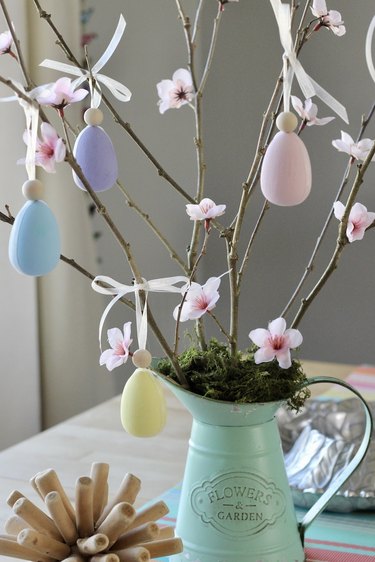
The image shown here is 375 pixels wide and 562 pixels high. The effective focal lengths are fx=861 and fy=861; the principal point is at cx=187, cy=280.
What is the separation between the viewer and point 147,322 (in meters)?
0.70

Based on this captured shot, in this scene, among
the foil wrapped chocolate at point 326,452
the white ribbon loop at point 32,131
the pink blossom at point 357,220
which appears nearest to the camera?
the white ribbon loop at point 32,131

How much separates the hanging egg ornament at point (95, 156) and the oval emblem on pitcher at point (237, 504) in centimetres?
28

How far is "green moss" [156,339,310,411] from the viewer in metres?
0.74

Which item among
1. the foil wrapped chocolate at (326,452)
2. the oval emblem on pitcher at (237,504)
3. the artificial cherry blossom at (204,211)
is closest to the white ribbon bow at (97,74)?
the artificial cherry blossom at (204,211)

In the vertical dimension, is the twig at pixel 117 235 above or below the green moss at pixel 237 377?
above

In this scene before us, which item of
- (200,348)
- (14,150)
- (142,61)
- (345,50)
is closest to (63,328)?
(14,150)

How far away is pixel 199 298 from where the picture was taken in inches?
27.0

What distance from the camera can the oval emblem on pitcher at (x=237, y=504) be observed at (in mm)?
746

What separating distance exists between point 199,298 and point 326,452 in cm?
49

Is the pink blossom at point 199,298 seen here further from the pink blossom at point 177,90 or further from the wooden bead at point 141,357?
the pink blossom at point 177,90

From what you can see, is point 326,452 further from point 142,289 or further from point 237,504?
point 142,289

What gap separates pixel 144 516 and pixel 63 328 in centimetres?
179

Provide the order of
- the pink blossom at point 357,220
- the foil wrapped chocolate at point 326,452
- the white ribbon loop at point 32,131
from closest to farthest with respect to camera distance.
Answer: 1. the white ribbon loop at point 32,131
2. the pink blossom at point 357,220
3. the foil wrapped chocolate at point 326,452

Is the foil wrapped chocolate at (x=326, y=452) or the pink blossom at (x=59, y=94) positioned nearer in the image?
the pink blossom at (x=59, y=94)
